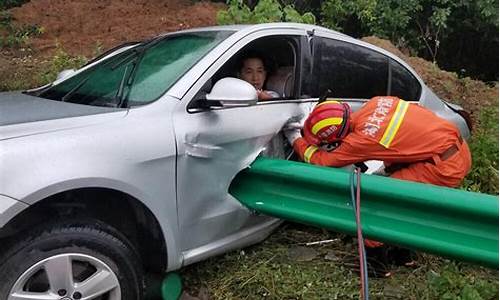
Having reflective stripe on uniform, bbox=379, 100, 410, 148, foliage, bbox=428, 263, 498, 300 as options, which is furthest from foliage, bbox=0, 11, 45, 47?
foliage, bbox=428, 263, 498, 300

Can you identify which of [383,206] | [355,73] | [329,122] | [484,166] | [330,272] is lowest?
[330,272]

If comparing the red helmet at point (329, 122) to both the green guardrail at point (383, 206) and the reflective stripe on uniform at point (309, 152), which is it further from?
the green guardrail at point (383, 206)

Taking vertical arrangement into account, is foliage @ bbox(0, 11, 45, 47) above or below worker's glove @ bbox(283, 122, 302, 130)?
below

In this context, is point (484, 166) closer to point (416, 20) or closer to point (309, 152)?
point (309, 152)

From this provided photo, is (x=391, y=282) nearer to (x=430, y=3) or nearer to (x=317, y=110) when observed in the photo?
(x=317, y=110)

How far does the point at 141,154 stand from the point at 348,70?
5.97 ft

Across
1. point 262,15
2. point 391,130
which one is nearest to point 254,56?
point 391,130

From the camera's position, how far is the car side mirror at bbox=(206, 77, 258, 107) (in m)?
2.96

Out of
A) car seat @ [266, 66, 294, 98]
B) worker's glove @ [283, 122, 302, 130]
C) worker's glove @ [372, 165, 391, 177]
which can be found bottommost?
worker's glove @ [372, 165, 391, 177]

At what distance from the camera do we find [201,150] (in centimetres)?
298

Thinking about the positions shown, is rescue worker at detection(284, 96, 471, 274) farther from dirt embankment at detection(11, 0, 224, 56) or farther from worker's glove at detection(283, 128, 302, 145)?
dirt embankment at detection(11, 0, 224, 56)

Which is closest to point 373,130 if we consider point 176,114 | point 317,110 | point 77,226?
point 317,110

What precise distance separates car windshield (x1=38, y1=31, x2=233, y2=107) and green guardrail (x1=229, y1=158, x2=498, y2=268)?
Answer: 691 mm

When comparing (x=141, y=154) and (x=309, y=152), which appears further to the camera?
(x=309, y=152)
